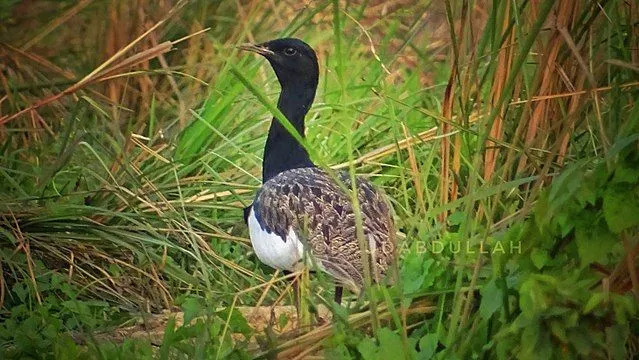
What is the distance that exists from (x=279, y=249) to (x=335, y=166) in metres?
0.88

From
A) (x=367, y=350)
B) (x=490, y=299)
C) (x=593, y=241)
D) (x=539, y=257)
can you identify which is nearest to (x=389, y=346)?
(x=367, y=350)

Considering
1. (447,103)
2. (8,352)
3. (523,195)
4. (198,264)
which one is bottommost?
(198,264)

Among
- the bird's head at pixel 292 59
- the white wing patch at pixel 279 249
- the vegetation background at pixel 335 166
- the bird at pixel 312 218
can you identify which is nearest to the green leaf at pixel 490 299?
the vegetation background at pixel 335 166

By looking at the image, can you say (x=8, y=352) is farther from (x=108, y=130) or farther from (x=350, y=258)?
(x=108, y=130)

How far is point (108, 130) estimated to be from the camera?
5723mm

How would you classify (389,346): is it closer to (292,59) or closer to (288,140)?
(288,140)

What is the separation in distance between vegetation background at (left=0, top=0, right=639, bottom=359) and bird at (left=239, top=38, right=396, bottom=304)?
14cm

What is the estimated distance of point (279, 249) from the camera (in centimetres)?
452

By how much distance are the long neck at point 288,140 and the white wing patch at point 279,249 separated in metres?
0.55

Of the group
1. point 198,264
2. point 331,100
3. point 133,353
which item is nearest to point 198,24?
point 331,100

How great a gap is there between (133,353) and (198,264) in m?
1.60

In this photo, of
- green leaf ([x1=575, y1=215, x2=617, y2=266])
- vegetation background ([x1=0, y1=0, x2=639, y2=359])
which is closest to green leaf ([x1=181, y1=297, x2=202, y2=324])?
vegetation background ([x1=0, y1=0, x2=639, y2=359])

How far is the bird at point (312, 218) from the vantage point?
13.9 feet

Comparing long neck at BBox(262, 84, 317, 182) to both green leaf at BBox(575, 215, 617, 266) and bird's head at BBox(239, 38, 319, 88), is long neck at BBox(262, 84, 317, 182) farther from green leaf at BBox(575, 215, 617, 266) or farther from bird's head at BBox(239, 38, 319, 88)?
green leaf at BBox(575, 215, 617, 266)
